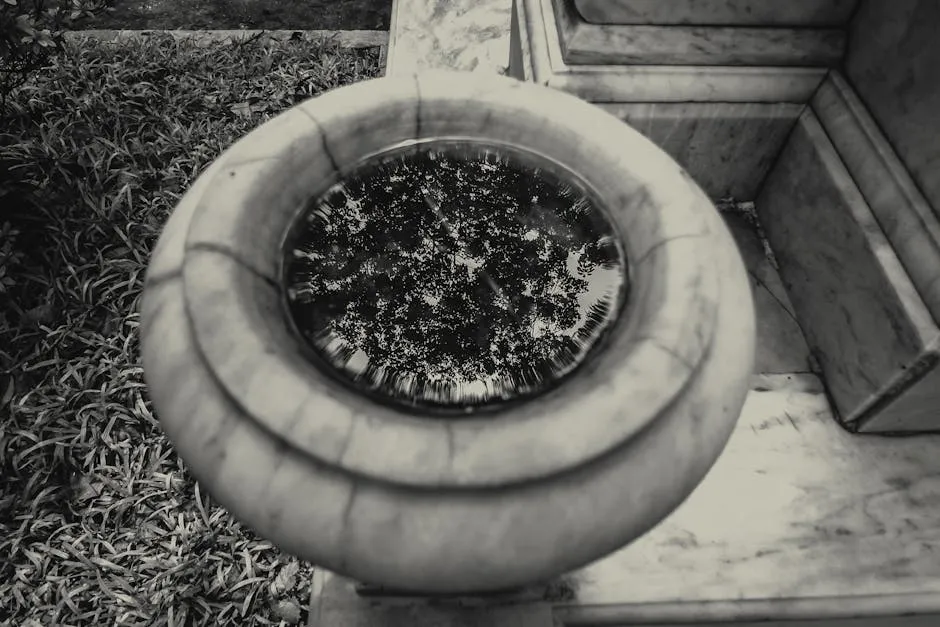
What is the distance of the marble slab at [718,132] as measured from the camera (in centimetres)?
210

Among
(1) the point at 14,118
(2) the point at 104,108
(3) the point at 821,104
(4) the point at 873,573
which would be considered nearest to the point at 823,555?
(4) the point at 873,573

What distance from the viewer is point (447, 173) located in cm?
133

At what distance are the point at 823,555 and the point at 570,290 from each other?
1.14m

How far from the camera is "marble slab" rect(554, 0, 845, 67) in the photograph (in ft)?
6.61

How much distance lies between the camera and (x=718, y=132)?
218 cm

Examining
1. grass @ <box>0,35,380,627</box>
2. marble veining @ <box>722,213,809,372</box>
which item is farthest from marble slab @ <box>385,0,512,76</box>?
marble veining @ <box>722,213,809,372</box>

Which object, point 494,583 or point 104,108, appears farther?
point 104,108

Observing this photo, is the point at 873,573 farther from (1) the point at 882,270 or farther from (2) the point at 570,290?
(2) the point at 570,290

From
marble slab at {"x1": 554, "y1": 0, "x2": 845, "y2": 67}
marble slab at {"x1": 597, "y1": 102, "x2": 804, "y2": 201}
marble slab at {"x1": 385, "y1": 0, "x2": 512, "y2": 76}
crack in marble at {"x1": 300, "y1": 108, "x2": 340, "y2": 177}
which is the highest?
marble slab at {"x1": 554, "y1": 0, "x2": 845, "y2": 67}

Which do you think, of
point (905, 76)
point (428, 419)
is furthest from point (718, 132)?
point (428, 419)

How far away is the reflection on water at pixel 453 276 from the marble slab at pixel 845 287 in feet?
3.37

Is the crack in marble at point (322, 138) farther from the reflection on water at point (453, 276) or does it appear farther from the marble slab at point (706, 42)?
the marble slab at point (706, 42)

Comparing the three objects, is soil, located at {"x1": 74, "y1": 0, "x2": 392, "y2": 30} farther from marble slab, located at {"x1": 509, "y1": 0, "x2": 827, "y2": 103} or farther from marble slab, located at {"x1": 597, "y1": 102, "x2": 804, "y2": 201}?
marble slab, located at {"x1": 597, "y1": 102, "x2": 804, "y2": 201}

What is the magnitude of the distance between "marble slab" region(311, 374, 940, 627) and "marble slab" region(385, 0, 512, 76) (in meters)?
1.71
